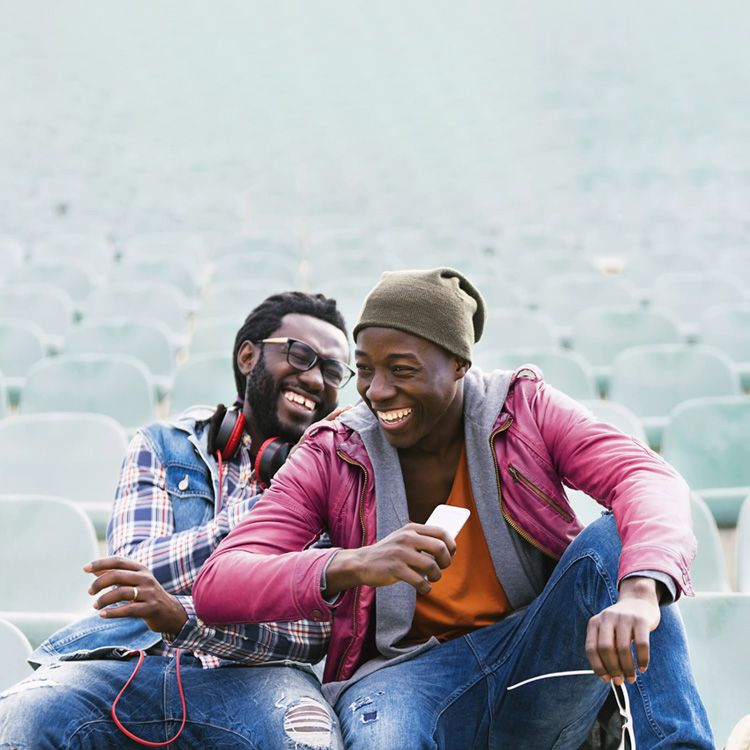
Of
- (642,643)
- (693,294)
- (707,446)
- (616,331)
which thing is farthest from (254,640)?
(693,294)

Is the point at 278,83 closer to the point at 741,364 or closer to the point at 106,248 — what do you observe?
the point at 106,248

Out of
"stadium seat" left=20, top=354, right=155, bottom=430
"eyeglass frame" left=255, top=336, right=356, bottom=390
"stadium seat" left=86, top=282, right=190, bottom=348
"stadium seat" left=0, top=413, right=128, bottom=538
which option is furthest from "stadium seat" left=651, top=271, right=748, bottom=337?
"eyeglass frame" left=255, top=336, right=356, bottom=390

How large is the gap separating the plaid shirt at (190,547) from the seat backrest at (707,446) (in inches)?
59.7

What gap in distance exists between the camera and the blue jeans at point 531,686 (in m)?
1.46

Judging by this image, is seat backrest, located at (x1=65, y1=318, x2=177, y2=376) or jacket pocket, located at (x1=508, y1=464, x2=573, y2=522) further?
seat backrest, located at (x1=65, y1=318, x2=177, y2=376)

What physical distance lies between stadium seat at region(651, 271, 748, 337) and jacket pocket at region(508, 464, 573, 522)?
3.70 metres

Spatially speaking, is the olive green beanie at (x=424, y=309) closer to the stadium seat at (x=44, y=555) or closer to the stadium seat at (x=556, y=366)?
the stadium seat at (x=44, y=555)

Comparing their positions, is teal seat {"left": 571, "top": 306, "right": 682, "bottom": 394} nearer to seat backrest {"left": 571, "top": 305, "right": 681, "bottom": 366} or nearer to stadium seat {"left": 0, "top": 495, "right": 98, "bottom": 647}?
seat backrest {"left": 571, "top": 305, "right": 681, "bottom": 366}

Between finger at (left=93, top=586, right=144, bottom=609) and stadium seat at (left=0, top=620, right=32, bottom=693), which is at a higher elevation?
finger at (left=93, top=586, right=144, bottom=609)

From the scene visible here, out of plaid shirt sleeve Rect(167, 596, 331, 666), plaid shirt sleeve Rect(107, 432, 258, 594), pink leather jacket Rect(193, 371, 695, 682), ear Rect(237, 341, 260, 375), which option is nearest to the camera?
pink leather jacket Rect(193, 371, 695, 682)

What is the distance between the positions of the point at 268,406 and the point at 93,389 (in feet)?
5.36

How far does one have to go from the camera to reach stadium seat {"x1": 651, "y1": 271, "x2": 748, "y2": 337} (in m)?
5.28

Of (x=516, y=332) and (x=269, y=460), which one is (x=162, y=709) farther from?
(x=516, y=332)

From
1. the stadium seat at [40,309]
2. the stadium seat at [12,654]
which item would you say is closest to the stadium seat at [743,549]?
the stadium seat at [12,654]
